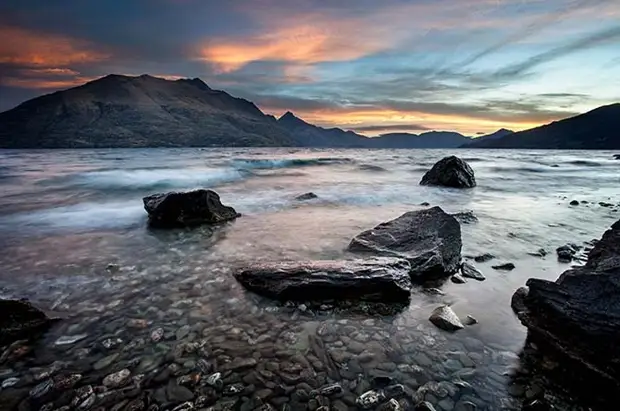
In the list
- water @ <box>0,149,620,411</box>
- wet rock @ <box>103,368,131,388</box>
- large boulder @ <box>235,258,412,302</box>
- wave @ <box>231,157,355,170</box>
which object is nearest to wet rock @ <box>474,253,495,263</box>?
water @ <box>0,149,620,411</box>

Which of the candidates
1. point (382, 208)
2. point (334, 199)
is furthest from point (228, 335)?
point (334, 199)

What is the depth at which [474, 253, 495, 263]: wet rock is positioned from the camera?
25.2 ft

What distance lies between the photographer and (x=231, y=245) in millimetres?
9055

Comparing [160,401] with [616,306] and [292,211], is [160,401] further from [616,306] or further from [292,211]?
[292,211]

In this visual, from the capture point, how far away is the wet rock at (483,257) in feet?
25.2

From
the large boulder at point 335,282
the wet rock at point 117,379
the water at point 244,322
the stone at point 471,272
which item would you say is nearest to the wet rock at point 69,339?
the water at point 244,322

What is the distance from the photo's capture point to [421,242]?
770 centimetres

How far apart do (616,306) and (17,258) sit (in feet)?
35.8

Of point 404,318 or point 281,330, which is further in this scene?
point 404,318

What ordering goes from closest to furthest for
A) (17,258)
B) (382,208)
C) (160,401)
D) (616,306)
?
(160,401) → (616,306) → (17,258) → (382,208)

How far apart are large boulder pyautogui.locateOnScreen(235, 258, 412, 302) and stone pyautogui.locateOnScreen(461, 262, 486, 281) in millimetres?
1461

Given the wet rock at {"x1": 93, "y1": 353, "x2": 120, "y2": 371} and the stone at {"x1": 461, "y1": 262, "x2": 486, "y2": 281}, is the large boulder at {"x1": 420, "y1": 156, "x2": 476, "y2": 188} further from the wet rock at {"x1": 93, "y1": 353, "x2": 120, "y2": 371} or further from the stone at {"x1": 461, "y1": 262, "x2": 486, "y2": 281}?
the wet rock at {"x1": 93, "y1": 353, "x2": 120, "y2": 371}

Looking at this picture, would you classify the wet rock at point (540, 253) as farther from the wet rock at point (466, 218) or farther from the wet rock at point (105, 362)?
the wet rock at point (105, 362)

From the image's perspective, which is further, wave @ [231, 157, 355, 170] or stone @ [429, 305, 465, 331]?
wave @ [231, 157, 355, 170]
